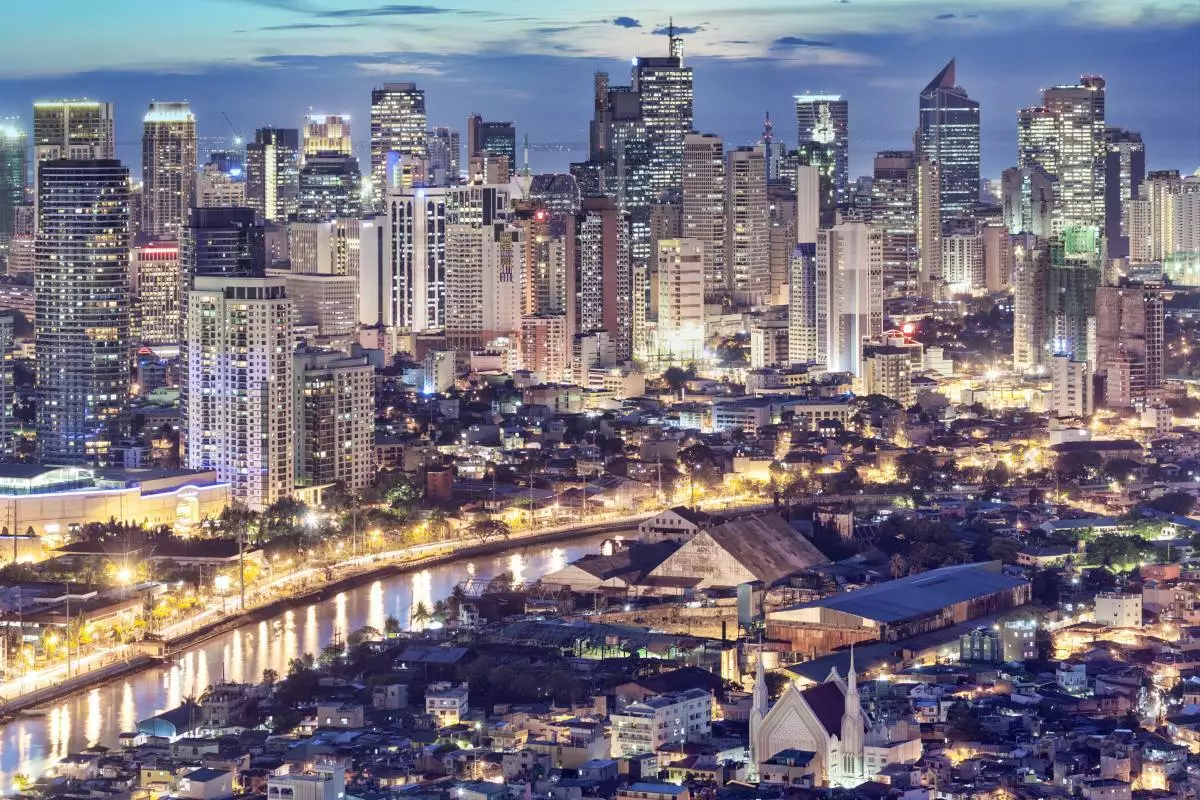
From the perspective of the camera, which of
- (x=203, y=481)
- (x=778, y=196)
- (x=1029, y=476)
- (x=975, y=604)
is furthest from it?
(x=778, y=196)

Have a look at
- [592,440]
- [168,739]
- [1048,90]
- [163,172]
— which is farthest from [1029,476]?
[1048,90]

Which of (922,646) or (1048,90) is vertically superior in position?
(1048,90)

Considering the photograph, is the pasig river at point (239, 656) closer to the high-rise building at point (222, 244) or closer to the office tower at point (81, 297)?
the high-rise building at point (222, 244)

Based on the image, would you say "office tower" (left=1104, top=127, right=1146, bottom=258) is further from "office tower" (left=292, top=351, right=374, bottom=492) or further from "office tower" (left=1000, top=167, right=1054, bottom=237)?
"office tower" (left=292, top=351, right=374, bottom=492)

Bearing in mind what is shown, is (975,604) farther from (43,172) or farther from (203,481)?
(43,172)

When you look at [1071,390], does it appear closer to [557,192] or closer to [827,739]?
[557,192]

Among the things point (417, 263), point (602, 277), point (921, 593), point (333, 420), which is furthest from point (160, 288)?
point (921, 593)

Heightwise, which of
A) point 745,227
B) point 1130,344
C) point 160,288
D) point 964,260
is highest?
point 745,227

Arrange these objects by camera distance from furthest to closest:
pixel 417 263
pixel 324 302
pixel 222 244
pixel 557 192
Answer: pixel 557 192 → pixel 417 263 → pixel 324 302 → pixel 222 244

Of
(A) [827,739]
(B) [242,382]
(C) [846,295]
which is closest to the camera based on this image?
(A) [827,739]
